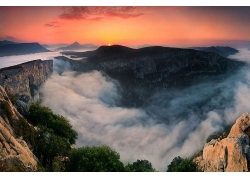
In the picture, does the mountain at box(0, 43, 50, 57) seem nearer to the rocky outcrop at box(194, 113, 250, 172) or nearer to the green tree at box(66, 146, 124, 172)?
the green tree at box(66, 146, 124, 172)

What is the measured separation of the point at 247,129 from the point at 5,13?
26.6 meters

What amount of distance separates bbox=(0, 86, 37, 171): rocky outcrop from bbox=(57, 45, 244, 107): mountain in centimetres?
1055

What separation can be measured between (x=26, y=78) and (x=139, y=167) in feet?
54.5

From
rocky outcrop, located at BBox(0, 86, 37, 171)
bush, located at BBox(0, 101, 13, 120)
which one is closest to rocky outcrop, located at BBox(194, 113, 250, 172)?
rocky outcrop, located at BBox(0, 86, 37, 171)

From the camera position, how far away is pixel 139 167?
1023 inches

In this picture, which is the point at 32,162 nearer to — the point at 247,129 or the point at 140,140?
the point at 140,140

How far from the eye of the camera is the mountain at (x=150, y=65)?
106ft

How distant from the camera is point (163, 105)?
32.7 metres

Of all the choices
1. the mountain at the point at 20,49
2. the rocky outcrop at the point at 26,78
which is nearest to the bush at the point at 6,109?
the rocky outcrop at the point at 26,78

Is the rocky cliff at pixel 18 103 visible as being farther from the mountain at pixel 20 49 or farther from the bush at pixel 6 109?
the mountain at pixel 20 49

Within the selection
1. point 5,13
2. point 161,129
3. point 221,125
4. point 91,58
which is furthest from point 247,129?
point 5,13

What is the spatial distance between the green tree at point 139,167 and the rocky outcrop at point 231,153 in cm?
492

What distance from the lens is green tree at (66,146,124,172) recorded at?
2436 cm

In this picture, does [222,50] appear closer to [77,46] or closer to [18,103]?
[77,46]
